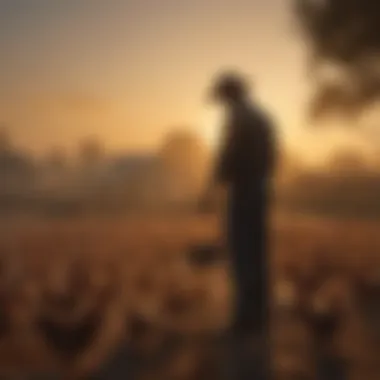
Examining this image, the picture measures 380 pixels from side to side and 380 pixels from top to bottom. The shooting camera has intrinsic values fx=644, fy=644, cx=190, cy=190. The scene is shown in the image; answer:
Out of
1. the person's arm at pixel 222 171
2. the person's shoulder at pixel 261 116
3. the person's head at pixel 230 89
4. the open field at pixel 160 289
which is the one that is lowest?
the open field at pixel 160 289

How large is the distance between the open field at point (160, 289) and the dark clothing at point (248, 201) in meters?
0.02

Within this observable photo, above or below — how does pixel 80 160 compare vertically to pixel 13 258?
above

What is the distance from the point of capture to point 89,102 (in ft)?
3.71

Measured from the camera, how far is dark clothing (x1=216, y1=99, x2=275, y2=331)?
108cm

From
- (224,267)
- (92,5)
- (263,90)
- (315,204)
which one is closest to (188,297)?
(224,267)

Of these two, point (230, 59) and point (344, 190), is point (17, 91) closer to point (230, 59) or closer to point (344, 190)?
point (230, 59)

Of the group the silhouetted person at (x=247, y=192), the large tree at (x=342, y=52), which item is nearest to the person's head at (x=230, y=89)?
the silhouetted person at (x=247, y=192)

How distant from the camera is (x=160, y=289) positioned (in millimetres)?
1097

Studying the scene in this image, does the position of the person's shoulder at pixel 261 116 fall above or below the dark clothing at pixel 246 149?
above

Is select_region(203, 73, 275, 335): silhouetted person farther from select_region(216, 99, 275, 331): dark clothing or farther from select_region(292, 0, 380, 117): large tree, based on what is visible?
select_region(292, 0, 380, 117): large tree

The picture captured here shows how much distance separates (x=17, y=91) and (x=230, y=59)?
38cm

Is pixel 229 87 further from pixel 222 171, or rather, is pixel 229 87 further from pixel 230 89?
pixel 222 171

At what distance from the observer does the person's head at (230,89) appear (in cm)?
110

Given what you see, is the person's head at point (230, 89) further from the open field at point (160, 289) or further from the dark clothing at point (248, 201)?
the open field at point (160, 289)
